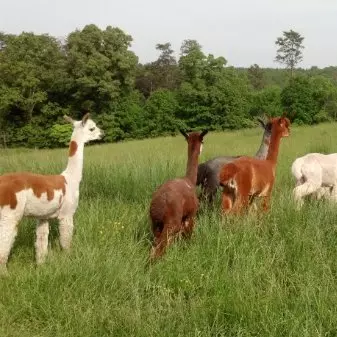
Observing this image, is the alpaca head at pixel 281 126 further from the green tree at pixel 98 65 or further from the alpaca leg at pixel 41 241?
the green tree at pixel 98 65

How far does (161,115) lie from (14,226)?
45972 millimetres

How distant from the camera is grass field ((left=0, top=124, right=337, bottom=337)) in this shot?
408cm

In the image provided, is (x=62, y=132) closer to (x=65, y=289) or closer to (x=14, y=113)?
(x=14, y=113)

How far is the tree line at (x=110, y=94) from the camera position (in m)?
45.8

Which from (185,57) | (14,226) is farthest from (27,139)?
(14,226)

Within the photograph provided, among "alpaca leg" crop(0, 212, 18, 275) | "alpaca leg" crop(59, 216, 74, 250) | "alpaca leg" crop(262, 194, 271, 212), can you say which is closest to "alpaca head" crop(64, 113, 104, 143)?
"alpaca leg" crop(59, 216, 74, 250)

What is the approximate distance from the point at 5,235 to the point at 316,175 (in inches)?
194

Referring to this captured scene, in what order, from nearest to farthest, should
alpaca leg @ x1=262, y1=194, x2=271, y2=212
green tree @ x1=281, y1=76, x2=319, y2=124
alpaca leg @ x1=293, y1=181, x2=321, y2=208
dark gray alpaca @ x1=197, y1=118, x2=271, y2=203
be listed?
alpaca leg @ x1=262, y1=194, x2=271, y2=212, alpaca leg @ x1=293, y1=181, x2=321, y2=208, dark gray alpaca @ x1=197, y1=118, x2=271, y2=203, green tree @ x1=281, y1=76, x2=319, y2=124

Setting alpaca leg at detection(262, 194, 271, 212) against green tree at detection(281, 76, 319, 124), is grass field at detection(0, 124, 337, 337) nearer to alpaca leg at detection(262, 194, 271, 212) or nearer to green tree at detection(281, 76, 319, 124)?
alpaca leg at detection(262, 194, 271, 212)

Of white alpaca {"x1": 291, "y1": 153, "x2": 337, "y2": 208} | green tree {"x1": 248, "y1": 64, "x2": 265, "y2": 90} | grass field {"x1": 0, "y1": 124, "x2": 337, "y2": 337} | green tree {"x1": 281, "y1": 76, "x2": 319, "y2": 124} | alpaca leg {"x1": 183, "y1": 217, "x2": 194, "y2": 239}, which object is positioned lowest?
grass field {"x1": 0, "y1": 124, "x2": 337, "y2": 337}

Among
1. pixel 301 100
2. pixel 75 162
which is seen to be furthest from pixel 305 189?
pixel 301 100

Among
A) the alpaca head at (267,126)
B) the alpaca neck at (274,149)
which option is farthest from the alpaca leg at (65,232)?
the alpaca head at (267,126)

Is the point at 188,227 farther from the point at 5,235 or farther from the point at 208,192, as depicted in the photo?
the point at 5,235

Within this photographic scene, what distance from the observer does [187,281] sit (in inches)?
186
